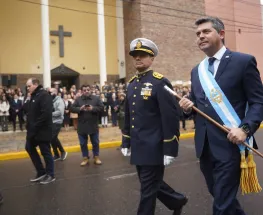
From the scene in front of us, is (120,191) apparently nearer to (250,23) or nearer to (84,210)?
(84,210)

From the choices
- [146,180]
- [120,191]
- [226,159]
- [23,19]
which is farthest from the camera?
[23,19]

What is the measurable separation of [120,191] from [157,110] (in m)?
2.31

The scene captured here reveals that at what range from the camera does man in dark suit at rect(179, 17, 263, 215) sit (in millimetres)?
2488

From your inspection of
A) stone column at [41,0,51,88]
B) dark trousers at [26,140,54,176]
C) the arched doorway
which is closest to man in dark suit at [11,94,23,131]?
stone column at [41,0,51,88]

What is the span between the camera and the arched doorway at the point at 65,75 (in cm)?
2231

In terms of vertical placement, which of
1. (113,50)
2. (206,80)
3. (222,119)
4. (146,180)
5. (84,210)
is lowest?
(84,210)

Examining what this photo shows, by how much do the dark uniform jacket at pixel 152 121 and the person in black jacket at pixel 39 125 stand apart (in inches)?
117

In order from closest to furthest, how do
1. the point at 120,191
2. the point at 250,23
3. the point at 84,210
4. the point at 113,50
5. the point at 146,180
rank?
the point at 146,180, the point at 84,210, the point at 120,191, the point at 113,50, the point at 250,23

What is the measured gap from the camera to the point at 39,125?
5855 millimetres

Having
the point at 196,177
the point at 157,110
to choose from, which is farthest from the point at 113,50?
the point at 157,110

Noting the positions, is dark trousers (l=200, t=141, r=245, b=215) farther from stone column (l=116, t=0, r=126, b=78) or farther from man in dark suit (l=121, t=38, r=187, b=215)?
stone column (l=116, t=0, r=126, b=78)

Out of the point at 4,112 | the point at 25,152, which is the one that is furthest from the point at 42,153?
the point at 4,112

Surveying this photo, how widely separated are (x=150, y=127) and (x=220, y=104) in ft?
2.83

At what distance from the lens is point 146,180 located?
3.13 metres
